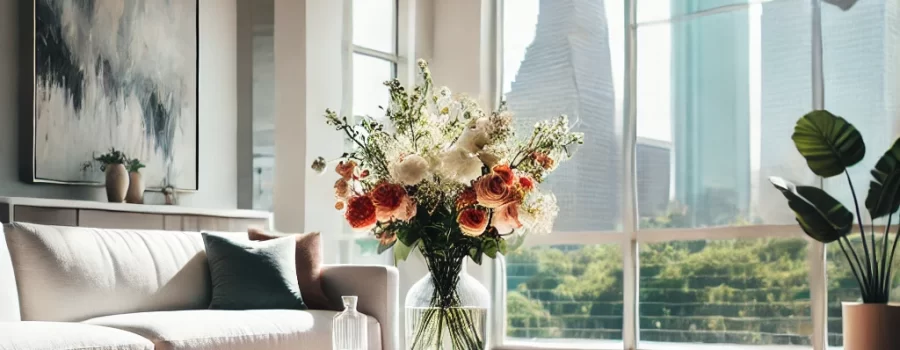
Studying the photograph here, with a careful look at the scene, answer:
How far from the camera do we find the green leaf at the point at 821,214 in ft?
13.8

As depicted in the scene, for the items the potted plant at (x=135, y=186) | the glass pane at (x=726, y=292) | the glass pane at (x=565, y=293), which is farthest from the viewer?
the glass pane at (x=565, y=293)

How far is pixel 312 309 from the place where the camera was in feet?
13.6

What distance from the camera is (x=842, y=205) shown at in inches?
165

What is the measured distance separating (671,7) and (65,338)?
12.0ft

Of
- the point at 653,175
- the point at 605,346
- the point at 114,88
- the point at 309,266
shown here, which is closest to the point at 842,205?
the point at 653,175

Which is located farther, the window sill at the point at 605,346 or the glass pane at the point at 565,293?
the glass pane at the point at 565,293

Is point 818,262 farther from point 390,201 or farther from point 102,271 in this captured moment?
point 102,271

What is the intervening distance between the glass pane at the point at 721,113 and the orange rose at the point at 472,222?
300cm

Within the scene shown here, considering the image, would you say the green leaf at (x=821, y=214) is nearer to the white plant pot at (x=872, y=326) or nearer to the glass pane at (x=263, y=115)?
the white plant pot at (x=872, y=326)

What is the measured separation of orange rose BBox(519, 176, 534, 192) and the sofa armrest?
189cm

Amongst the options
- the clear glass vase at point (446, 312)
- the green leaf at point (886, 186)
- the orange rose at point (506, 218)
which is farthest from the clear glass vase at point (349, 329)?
the green leaf at point (886, 186)

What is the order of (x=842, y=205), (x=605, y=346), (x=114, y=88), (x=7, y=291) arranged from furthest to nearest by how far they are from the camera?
(x=605, y=346), (x=114, y=88), (x=842, y=205), (x=7, y=291)

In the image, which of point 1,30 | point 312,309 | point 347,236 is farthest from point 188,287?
point 347,236

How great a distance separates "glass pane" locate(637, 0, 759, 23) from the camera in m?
5.06
